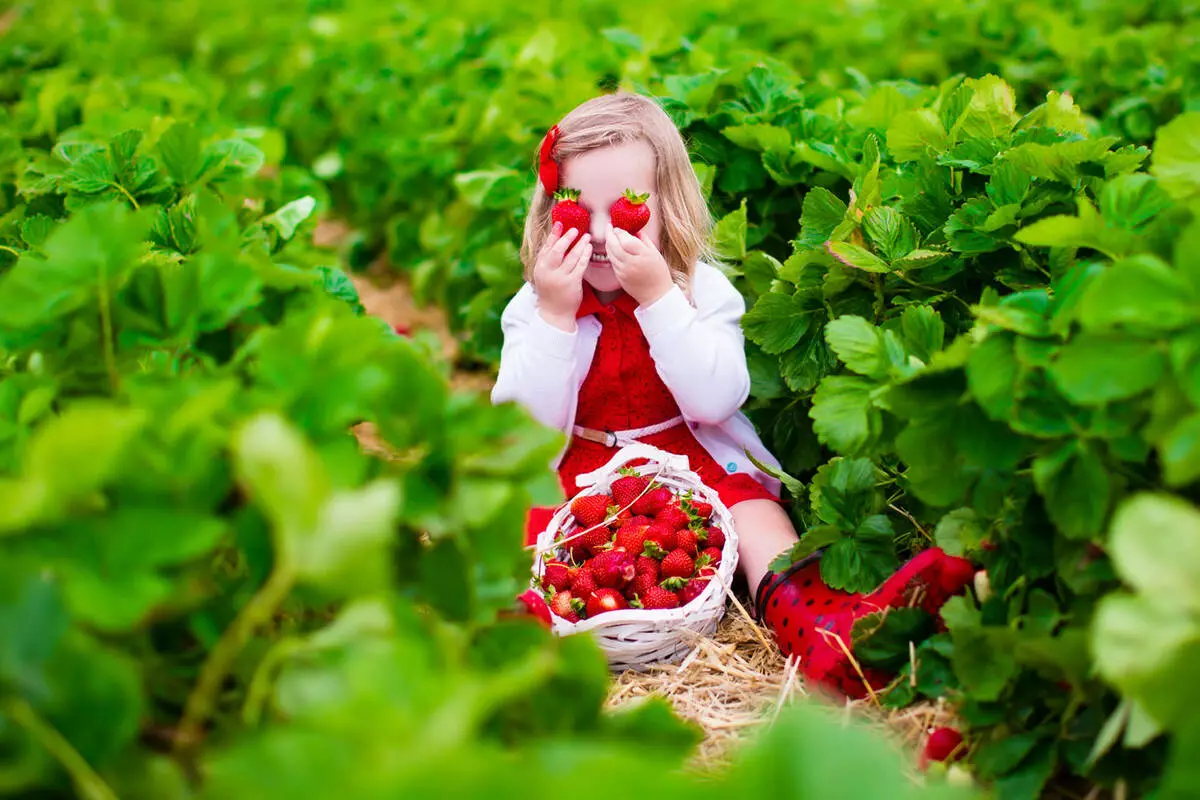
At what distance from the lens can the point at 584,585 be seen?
2.25m

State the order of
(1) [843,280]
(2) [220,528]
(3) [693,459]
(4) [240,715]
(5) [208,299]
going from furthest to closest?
(3) [693,459] → (1) [843,280] → (5) [208,299] → (4) [240,715] → (2) [220,528]

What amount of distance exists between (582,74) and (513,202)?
1.69 feet

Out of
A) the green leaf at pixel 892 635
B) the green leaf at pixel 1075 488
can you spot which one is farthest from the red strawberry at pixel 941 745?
the green leaf at pixel 1075 488

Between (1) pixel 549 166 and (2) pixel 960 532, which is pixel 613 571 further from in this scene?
(1) pixel 549 166

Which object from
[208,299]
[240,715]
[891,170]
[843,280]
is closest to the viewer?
[240,715]

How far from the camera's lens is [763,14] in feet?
14.9

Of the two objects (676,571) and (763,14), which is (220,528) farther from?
(763,14)

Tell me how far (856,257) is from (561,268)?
659mm

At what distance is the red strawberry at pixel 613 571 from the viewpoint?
2258mm

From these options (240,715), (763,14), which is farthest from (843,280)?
(763,14)

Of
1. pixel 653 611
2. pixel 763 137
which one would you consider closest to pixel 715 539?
pixel 653 611

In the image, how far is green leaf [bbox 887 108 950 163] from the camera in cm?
233

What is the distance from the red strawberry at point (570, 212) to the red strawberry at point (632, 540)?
648 mm

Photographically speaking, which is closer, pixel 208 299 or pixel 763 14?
pixel 208 299
